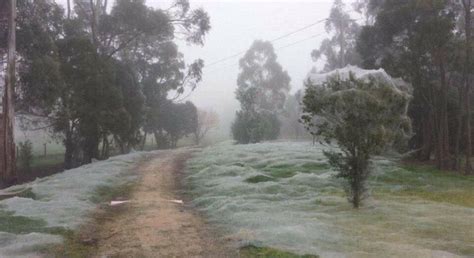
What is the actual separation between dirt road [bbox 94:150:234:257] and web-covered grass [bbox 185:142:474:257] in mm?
623

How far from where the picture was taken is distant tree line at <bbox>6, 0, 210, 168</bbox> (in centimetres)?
2856

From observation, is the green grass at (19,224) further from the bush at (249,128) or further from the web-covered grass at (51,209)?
the bush at (249,128)

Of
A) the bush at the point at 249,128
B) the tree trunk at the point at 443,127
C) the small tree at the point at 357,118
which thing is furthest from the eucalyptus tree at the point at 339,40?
the small tree at the point at 357,118

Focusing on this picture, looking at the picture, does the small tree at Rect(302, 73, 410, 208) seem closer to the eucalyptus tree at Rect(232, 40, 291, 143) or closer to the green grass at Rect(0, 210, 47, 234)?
the green grass at Rect(0, 210, 47, 234)

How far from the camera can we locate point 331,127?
41.9 ft

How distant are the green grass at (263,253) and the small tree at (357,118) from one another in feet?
14.5

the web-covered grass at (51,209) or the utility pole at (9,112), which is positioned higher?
the utility pole at (9,112)

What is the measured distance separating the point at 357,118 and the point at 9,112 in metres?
20.6

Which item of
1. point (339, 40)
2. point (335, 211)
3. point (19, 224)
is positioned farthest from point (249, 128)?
point (19, 224)

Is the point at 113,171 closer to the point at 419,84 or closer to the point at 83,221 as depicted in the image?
the point at 83,221

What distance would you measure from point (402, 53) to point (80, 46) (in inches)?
790

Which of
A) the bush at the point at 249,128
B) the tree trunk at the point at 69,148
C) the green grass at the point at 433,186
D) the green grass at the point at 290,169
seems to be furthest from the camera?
the bush at the point at 249,128

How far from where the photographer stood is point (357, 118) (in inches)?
481

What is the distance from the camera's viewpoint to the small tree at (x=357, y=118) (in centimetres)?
1214
